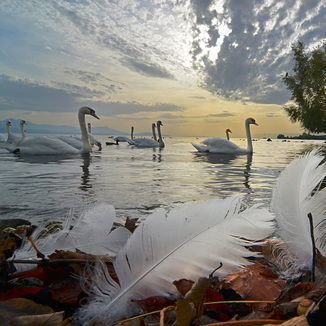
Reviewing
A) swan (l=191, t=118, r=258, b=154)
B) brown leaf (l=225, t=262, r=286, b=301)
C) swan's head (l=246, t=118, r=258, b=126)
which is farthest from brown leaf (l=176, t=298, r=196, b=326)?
swan's head (l=246, t=118, r=258, b=126)

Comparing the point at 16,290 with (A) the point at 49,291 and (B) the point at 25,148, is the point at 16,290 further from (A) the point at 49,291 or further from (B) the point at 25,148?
(B) the point at 25,148

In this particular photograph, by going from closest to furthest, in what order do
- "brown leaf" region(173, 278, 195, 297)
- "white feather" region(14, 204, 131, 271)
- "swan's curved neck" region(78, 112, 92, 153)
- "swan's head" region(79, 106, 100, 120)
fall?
1. "brown leaf" region(173, 278, 195, 297)
2. "white feather" region(14, 204, 131, 271)
3. "swan's curved neck" region(78, 112, 92, 153)
4. "swan's head" region(79, 106, 100, 120)

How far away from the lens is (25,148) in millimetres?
14070

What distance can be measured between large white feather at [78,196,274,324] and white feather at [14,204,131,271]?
10.4 inches

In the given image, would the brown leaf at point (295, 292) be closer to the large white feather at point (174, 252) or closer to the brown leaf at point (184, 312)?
the large white feather at point (174, 252)

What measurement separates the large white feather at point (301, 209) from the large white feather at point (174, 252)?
6.7 inches

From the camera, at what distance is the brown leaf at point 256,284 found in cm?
122

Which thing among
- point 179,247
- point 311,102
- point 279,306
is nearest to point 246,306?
point 279,306

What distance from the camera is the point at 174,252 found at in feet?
4.14

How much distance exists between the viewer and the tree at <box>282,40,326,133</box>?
124 feet

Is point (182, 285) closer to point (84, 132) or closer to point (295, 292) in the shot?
point (295, 292)

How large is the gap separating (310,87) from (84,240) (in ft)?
142

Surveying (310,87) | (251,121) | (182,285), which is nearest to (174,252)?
(182,285)

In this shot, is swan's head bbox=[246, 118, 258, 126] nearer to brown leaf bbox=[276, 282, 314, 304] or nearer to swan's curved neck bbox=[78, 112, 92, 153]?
swan's curved neck bbox=[78, 112, 92, 153]
